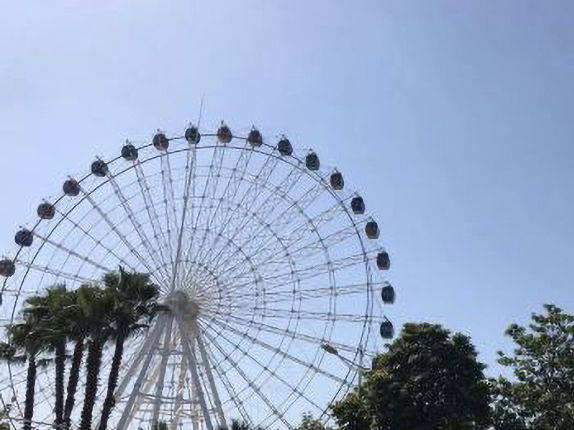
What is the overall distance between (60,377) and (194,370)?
29.9ft

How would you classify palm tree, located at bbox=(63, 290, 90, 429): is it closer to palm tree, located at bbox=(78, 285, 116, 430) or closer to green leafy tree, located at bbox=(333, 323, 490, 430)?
palm tree, located at bbox=(78, 285, 116, 430)

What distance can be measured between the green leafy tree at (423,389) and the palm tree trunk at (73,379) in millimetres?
11186

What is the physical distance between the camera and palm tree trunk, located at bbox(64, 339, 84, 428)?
40.7 m

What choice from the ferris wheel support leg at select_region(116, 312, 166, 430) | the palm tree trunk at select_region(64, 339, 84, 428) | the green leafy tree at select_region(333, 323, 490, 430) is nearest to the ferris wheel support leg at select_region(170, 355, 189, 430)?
the ferris wheel support leg at select_region(116, 312, 166, 430)

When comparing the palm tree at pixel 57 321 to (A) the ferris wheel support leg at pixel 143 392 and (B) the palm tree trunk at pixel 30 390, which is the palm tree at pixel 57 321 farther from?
(A) the ferris wheel support leg at pixel 143 392

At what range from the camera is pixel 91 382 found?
126 feet

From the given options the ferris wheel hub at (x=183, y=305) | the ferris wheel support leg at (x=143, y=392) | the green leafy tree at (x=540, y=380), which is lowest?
the green leafy tree at (x=540, y=380)

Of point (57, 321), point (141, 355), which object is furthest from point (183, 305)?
point (57, 321)

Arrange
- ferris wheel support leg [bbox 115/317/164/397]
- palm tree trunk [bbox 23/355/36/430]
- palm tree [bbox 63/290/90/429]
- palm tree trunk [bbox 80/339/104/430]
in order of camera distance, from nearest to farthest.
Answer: palm tree trunk [bbox 80/339/104/430]
palm tree [bbox 63/290/90/429]
palm tree trunk [bbox 23/355/36/430]
ferris wheel support leg [bbox 115/317/164/397]

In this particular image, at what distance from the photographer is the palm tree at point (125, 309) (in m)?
40.1

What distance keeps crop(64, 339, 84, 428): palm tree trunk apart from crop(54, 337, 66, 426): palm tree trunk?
3.04 ft

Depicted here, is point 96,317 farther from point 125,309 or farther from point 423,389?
point 423,389

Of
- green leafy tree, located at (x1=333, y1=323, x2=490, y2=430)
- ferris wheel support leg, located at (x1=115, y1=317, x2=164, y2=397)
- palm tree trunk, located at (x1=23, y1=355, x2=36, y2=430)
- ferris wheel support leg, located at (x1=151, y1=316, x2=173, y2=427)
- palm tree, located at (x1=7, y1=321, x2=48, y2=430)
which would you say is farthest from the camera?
ferris wheel support leg, located at (x1=115, y1=317, x2=164, y2=397)

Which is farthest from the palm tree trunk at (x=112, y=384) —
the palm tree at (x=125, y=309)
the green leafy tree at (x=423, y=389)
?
the green leafy tree at (x=423, y=389)
